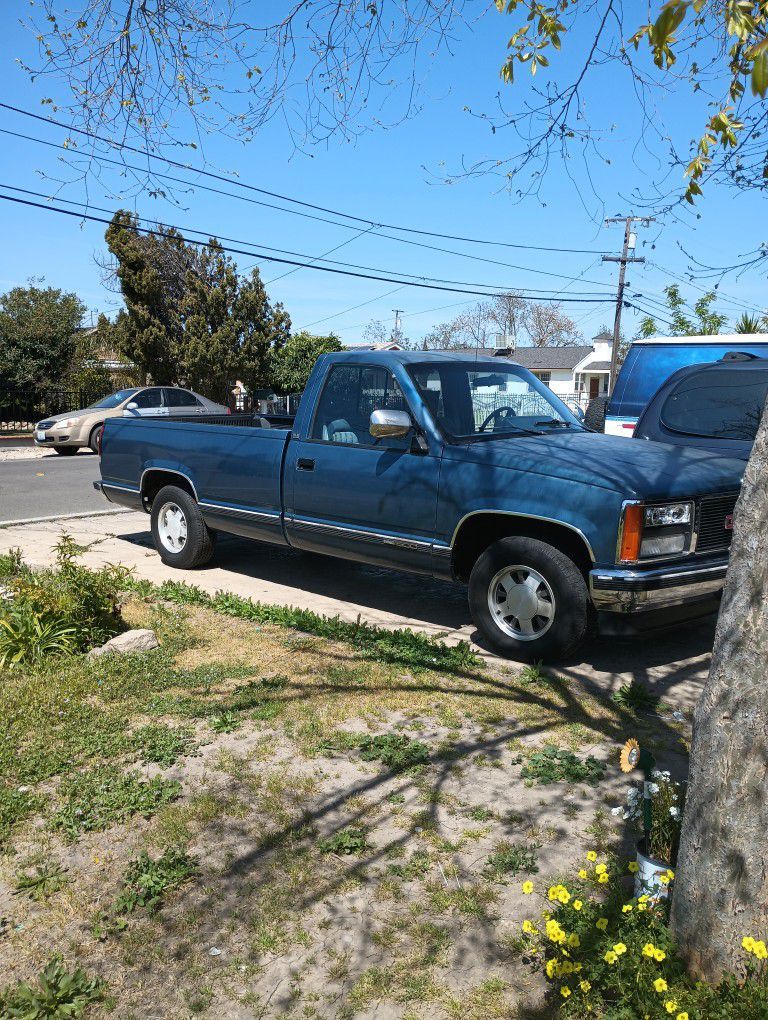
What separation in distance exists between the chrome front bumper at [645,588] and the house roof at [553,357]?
6733 cm

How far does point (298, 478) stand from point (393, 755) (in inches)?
116

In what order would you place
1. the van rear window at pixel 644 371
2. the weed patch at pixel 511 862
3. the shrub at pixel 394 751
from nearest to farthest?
the weed patch at pixel 511 862 < the shrub at pixel 394 751 < the van rear window at pixel 644 371

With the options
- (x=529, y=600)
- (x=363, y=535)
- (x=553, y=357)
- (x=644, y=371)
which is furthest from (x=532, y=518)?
(x=553, y=357)

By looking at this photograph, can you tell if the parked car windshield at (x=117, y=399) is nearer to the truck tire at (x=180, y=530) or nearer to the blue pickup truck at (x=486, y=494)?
the truck tire at (x=180, y=530)

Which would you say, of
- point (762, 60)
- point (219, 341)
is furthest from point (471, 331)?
point (762, 60)

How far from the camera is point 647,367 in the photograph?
8391mm

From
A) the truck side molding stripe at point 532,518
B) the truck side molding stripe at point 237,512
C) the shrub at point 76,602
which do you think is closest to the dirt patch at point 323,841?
the shrub at point 76,602

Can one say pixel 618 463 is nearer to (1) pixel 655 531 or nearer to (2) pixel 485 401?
(1) pixel 655 531

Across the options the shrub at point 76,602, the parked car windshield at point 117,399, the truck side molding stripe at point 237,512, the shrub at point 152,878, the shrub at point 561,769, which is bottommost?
the shrub at point 152,878

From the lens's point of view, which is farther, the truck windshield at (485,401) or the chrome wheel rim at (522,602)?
the truck windshield at (485,401)

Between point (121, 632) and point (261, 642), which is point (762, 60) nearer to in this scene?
point (261, 642)

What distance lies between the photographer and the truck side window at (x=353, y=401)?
611 cm

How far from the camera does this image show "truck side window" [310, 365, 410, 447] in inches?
241

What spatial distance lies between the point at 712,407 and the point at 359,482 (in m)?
2.87
